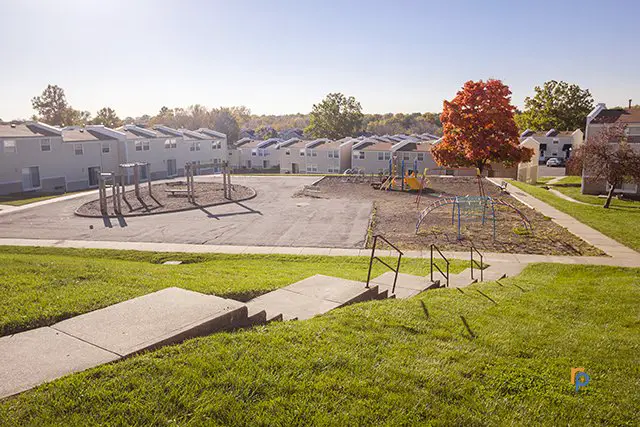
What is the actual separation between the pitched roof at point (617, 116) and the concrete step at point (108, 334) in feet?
136

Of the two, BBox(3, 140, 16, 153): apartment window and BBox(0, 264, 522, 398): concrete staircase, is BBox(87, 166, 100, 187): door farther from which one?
BBox(0, 264, 522, 398): concrete staircase

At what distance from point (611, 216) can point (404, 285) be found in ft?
71.3

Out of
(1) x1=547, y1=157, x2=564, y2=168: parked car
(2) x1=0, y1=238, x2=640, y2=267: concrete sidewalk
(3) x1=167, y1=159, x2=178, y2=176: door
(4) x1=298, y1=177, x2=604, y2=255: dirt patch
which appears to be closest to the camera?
(2) x1=0, y1=238, x2=640, y2=267: concrete sidewalk

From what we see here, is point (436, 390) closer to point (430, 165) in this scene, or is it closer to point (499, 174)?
point (499, 174)

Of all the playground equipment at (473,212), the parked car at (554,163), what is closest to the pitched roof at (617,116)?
the playground equipment at (473,212)

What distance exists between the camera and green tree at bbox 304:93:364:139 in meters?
104

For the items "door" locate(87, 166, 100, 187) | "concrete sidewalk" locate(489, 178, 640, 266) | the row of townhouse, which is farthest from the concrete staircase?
"door" locate(87, 166, 100, 187)

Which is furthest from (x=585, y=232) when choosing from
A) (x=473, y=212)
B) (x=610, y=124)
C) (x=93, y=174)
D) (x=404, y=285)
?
(x=93, y=174)

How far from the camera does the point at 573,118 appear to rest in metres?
83.9

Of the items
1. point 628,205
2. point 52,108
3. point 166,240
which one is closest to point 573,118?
point 628,205

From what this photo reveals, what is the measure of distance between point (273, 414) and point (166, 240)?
60.5 ft

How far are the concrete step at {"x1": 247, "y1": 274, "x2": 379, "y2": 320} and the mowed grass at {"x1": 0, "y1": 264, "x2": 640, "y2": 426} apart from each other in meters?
1.00

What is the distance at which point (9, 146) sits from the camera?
45562 mm

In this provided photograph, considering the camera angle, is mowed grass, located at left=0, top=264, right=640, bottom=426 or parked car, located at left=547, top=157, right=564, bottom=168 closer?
mowed grass, located at left=0, top=264, right=640, bottom=426
